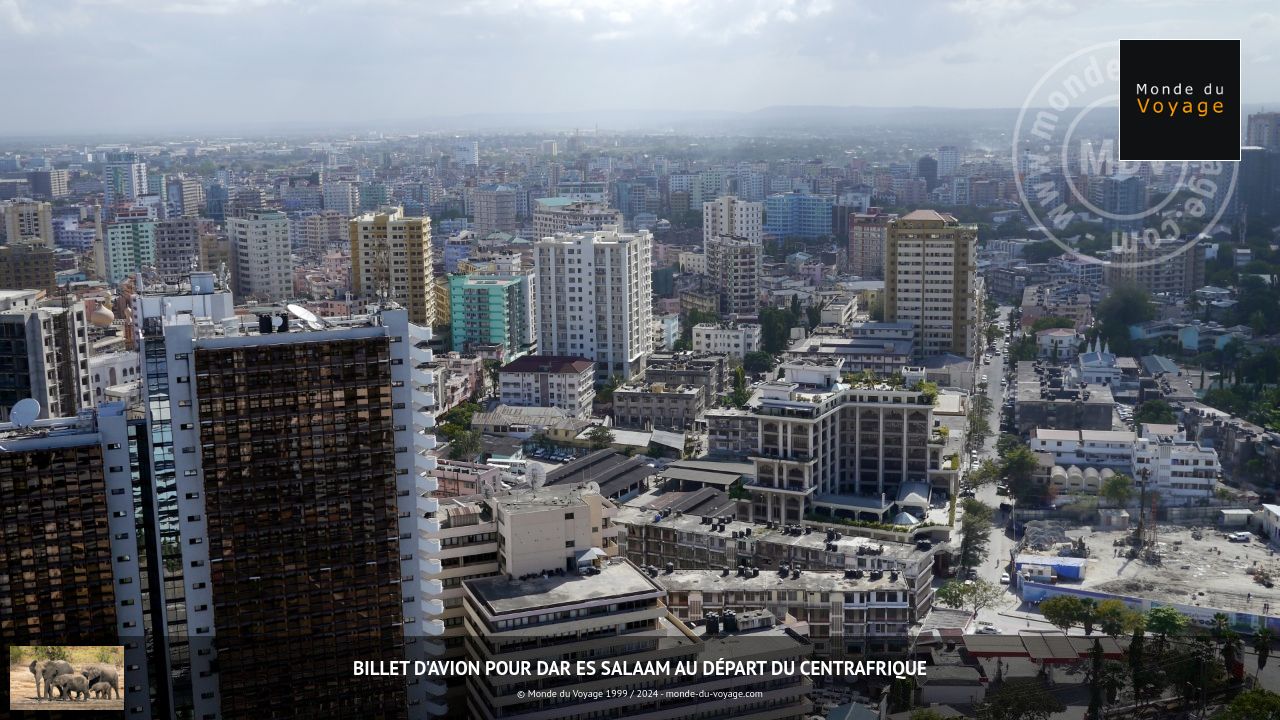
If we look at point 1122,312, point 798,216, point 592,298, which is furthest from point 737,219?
point 592,298

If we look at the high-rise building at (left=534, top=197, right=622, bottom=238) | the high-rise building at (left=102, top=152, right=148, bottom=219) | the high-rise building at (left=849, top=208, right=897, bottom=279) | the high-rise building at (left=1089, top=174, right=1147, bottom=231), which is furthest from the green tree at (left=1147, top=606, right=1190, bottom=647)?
the high-rise building at (left=102, top=152, right=148, bottom=219)

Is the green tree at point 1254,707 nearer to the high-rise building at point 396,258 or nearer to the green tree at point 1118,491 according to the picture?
the green tree at point 1118,491

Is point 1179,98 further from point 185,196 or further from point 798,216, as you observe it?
point 185,196

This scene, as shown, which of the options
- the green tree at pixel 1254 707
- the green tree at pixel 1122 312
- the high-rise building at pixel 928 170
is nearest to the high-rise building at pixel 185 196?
the high-rise building at pixel 928 170

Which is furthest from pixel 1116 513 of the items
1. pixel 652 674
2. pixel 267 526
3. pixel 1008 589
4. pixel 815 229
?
pixel 815 229

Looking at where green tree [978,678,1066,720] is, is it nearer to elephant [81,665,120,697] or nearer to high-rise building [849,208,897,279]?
elephant [81,665,120,697]

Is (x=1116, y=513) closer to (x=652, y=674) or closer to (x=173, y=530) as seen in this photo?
(x=652, y=674)

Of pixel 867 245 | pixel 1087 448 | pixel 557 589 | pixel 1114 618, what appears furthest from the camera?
pixel 867 245
